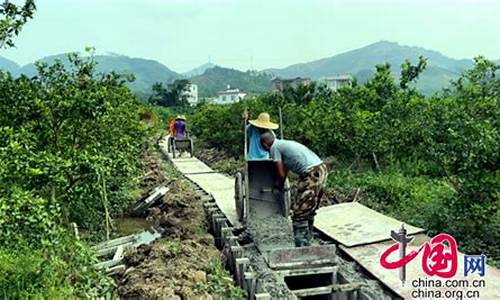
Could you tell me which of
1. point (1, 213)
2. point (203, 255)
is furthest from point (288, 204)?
point (1, 213)

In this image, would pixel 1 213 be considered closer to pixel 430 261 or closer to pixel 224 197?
pixel 430 261

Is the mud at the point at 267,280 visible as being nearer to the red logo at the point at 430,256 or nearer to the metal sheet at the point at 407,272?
the metal sheet at the point at 407,272

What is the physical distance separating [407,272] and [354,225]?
6.62ft

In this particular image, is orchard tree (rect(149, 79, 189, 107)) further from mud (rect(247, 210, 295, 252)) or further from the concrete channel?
the concrete channel

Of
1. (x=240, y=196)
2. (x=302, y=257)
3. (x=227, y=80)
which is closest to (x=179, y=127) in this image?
(x=240, y=196)

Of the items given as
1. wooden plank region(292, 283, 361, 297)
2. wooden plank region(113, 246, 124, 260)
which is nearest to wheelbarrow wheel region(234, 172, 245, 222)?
wooden plank region(113, 246, 124, 260)

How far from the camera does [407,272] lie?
657cm

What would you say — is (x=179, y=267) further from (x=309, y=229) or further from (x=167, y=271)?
(x=309, y=229)

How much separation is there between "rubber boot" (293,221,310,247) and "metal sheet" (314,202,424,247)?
50 cm

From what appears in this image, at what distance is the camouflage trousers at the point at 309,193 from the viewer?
7.66m

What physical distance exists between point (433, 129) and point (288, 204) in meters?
3.05

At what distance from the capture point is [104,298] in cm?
557

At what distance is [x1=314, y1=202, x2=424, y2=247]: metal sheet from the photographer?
7910 mm

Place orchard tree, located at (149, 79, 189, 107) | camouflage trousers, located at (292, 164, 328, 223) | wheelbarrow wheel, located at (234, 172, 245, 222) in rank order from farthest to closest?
orchard tree, located at (149, 79, 189, 107) < wheelbarrow wheel, located at (234, 172, 245, 222) < camouflage trousers, located at (292, 164, 328, 223)
